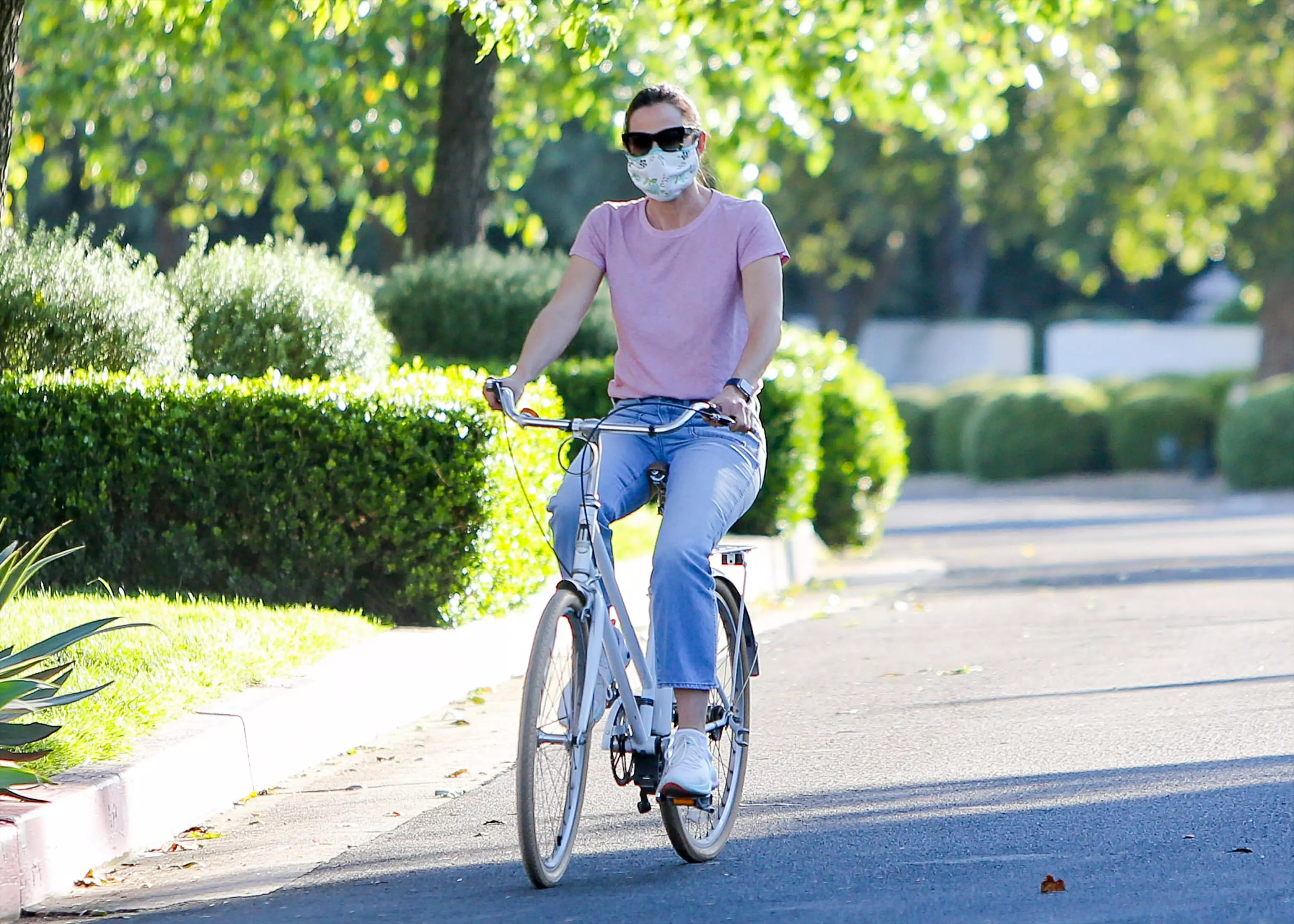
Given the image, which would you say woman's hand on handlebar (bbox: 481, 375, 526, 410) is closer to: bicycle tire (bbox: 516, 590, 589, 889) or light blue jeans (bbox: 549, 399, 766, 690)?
light blue jeans (bbox: 549, 399, 766, 690)

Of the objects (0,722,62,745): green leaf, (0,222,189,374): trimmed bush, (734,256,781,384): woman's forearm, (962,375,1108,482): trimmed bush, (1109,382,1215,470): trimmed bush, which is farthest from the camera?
(962,375,1108,482): trimmed bush

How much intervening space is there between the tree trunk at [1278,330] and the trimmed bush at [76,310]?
77.1 ft

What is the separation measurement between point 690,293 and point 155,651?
2.79 meters

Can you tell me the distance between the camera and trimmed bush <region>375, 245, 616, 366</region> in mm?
14422

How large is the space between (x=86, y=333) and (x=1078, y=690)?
5111mm

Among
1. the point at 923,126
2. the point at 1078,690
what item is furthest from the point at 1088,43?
the point at 1078,690

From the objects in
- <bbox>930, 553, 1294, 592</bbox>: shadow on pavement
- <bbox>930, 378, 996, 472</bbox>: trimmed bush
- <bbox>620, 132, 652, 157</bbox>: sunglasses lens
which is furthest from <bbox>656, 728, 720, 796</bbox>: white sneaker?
<bbox>930, 378, 996, 472</bbox>: trimmed bush

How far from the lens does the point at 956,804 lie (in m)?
5.77

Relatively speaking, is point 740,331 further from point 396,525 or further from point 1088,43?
point 1088,43

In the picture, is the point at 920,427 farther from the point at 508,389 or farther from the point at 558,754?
the point at 558,754

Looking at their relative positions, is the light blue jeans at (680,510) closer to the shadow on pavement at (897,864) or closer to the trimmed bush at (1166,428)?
the shadow on pavement at (897,864)

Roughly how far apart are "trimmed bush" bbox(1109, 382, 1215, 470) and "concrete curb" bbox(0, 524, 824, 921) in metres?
21.7

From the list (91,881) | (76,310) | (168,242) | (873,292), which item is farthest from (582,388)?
(873,292)

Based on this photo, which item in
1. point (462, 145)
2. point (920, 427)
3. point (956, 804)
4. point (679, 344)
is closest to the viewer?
point (679, 344)
